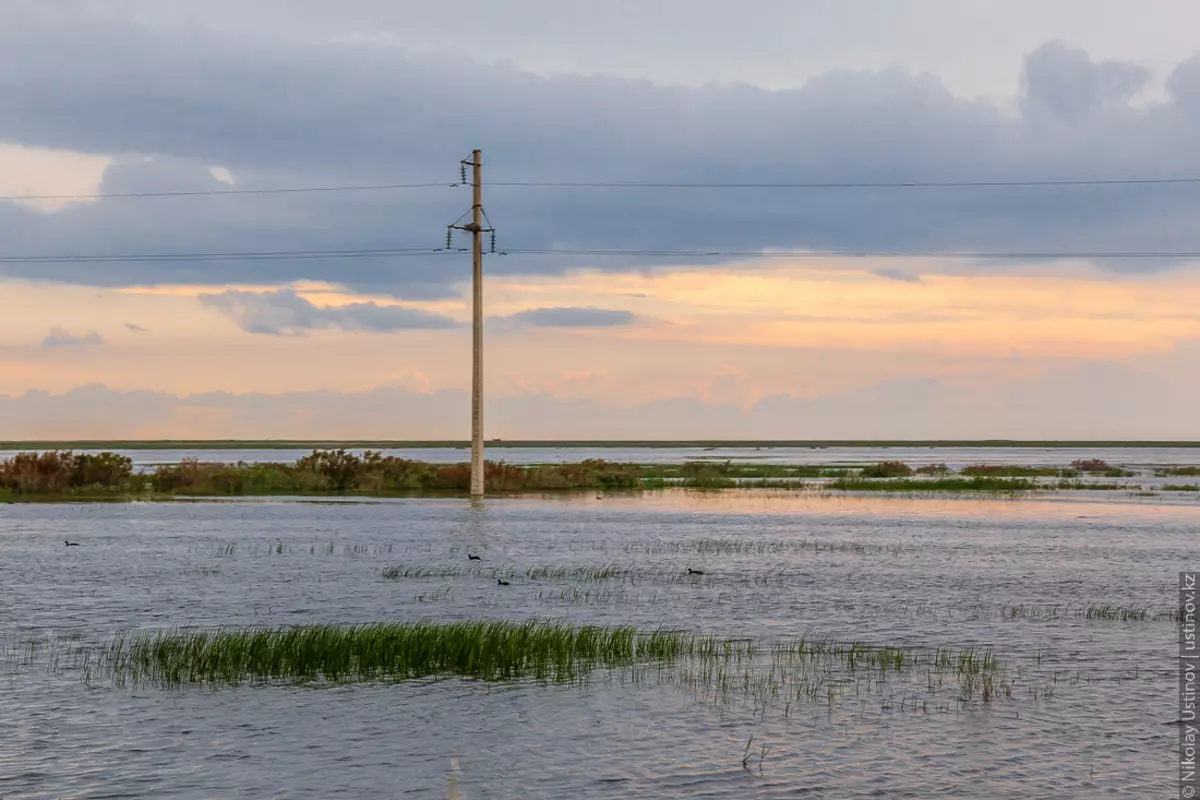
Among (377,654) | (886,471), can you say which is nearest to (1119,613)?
(377,654)

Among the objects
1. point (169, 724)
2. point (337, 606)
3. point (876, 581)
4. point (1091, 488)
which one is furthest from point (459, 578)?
point (1091, 488)

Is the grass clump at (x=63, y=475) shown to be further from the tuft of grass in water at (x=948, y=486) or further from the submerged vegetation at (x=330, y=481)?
the tuft of grass in water at (x=948, y=486)

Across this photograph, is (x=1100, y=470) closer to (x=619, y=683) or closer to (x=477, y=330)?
(x=477, y=330)

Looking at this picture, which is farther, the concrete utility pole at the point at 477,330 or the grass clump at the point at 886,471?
the grass clump at the point at 886,471

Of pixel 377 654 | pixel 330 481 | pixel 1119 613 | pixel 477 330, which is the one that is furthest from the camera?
pixel 330 481

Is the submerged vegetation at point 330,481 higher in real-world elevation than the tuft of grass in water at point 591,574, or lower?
higher

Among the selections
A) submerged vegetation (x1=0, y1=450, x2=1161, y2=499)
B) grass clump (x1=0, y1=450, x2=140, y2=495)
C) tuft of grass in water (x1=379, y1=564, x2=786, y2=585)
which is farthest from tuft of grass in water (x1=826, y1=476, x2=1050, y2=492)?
tuft of grass in water (x1=379, y1=564, x2=786, y2=585)

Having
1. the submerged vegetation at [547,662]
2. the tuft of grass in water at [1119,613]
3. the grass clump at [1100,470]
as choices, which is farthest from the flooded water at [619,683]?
the grass clump at [1100,470]

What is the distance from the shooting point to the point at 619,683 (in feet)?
64.5

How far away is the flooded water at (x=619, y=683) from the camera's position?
47.8 ft

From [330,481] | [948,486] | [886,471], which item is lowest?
[330,481]

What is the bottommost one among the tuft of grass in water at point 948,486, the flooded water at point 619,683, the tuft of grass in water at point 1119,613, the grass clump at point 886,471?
the flooded water at point 619,683

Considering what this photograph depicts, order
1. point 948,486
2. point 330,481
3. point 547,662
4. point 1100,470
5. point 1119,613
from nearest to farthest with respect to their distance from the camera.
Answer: point 547,662, point 1119,613, point 330,481, point 948,486, point 1100,470

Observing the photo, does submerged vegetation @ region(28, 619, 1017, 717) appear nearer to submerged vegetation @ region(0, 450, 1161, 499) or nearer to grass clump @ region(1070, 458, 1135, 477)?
submerged vegetation @ region(0, 450, 1161, 499)
